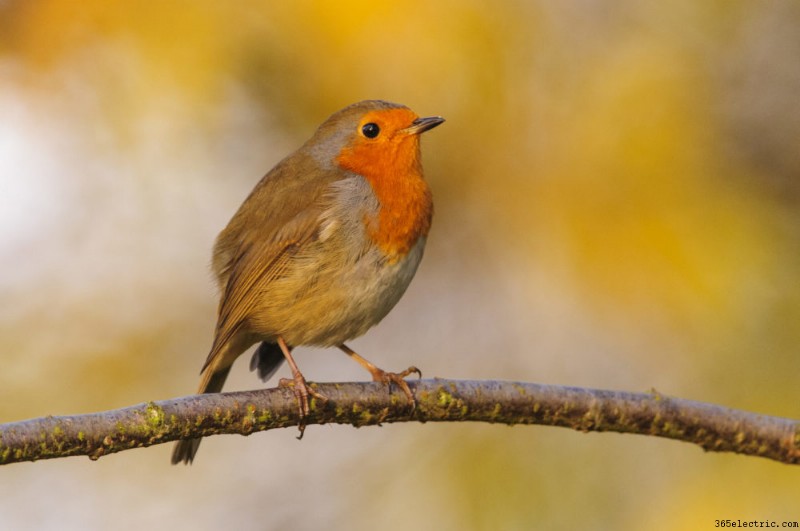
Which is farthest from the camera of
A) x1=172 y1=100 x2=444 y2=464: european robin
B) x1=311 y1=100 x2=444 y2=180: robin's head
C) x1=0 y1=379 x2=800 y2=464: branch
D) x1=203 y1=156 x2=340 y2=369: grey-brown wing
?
x1=311 y1=100 x2=444 y2=180: robin's head

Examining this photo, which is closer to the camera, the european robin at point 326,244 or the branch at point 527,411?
the branch at point 527,411

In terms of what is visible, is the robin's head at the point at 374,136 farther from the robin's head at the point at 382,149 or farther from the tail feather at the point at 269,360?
the tail feather at the point at 269,360

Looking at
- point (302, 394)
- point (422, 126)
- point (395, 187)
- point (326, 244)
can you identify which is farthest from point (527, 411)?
point (422, 126)

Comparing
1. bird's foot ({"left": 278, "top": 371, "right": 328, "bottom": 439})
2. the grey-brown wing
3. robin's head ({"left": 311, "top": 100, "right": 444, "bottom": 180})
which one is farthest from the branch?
robin's head ({"left": 311, "top": 100, "right": 444, "bottom": 180})

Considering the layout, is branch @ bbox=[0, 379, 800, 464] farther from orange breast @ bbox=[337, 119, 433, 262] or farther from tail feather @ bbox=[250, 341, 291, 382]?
tail feather @ bbox=[250, 341, 291, 382]

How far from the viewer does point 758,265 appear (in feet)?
15.0

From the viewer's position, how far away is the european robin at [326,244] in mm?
4289

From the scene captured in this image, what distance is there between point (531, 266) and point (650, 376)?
0.84 metres

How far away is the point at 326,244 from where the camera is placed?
434 cm

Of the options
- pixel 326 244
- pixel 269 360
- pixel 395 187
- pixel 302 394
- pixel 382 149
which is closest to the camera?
pixel 302 394

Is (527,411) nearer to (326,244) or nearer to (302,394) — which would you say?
(302,394)

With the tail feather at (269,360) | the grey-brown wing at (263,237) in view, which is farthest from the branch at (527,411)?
the tail feather at (269,360)

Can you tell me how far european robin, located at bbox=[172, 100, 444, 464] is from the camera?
429 cm

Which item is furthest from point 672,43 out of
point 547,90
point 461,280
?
point 461,280
